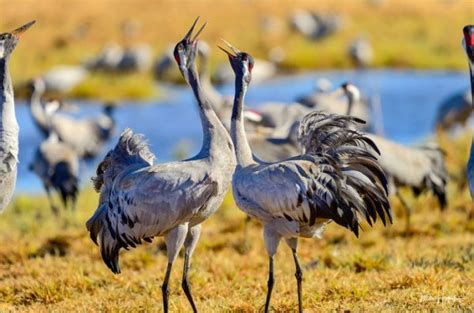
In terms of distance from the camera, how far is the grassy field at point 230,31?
2583cm

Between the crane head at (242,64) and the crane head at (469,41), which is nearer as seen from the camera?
the crane head at (469,41)

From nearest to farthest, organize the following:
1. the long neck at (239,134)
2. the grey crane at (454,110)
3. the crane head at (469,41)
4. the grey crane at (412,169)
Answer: the crane head at (469,41) → the long neck at (239,134) → the grey crane at (412,169) → the grey crane at (454,110)

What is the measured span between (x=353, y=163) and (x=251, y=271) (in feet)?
6.38

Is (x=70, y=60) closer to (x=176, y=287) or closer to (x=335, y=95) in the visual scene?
(x=335, y=95)

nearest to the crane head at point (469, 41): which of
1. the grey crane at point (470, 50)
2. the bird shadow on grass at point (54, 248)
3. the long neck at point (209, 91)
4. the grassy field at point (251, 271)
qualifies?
the grey crane at point (470, 50)

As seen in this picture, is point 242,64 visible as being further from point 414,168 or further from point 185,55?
point 414,168

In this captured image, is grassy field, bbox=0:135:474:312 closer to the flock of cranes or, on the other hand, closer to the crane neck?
the flock of cranes

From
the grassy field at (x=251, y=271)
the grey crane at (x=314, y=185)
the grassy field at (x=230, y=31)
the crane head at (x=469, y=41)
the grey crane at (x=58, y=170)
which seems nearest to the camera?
the grey crane at (x=314, y=185)

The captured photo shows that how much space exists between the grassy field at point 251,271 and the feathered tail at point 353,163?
592 mm

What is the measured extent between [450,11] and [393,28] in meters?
3.78

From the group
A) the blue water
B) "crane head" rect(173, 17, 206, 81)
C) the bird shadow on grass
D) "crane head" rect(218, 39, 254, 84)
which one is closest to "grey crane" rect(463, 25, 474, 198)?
"crane head" rect(218, 39, 254, 84)

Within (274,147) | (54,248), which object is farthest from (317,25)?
(54,248)

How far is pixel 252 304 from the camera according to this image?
6023 mm

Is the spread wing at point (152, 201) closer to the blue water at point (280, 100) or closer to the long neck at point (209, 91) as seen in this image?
the long neck at point (209, 91)
